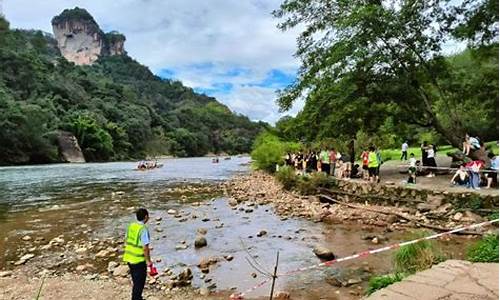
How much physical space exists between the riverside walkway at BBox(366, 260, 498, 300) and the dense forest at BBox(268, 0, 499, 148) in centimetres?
1004

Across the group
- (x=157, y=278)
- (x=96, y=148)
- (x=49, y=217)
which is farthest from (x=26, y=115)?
(x=157, y=278)

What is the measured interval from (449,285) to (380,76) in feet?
45.7

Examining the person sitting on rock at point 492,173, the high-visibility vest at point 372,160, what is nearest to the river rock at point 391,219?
the person sitting on rock at point 492,173

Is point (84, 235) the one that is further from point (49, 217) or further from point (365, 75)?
Result: point (365, 75)

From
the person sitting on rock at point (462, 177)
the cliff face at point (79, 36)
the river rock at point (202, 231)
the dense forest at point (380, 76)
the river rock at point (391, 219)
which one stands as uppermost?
the cliff face at point (79, 36)

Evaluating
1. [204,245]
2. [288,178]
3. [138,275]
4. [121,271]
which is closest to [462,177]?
[288,178]

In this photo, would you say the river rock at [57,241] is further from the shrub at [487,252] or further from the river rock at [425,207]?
the river rock at [425,207]

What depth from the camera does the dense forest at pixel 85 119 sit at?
6009cm

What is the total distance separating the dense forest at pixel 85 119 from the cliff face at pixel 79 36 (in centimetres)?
3130

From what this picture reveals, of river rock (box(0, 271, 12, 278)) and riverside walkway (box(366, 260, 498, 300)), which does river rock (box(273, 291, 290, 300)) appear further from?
river rock (box(0, 271, 12, 278))

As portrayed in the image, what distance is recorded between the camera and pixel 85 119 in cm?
7425

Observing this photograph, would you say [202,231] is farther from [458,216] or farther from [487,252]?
[487,252]

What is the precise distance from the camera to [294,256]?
1039 centimetres

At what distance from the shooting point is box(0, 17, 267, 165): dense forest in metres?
60.1
